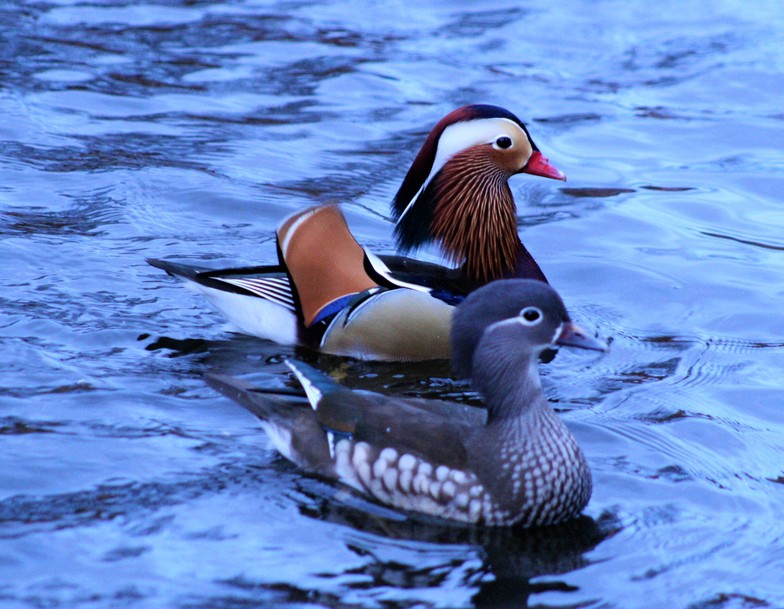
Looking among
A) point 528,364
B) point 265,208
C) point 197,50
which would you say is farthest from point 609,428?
point 197,50

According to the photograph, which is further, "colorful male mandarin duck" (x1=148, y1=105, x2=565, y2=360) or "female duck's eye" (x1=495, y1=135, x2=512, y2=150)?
"female duck's eye" (x1=495, y1=135, x2=512, y2=150)

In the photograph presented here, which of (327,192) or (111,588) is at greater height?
(327,192)

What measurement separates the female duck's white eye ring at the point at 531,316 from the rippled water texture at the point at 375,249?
74 cm

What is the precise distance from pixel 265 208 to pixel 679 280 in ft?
8.58

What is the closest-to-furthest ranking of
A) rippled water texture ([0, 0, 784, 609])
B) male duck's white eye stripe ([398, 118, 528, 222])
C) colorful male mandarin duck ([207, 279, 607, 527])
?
1. rippled water texture ([0, 0, 784, 609])
2. colorful male mandarin duck ([207, 279, 607, 527])
3. male duck's white eye stripe ([398, 118, 528, 222])

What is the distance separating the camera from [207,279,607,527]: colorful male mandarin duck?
179 inches

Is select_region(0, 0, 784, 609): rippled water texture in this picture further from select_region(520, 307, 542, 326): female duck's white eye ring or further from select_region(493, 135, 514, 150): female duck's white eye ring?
select_region(493, 135, 514, 150): female duck's white eye ring

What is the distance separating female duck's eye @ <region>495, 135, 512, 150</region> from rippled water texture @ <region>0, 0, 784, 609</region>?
3.22 ft

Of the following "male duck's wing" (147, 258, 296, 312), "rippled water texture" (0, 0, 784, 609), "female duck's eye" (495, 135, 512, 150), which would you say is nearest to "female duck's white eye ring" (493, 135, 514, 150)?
"female duck's eye" (495, 135, 512, 150)

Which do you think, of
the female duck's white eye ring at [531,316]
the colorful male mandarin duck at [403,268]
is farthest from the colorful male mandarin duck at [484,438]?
the colorful male mandarin duck at [403,268]

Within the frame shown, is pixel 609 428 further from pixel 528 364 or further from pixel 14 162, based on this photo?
pixel 14 162

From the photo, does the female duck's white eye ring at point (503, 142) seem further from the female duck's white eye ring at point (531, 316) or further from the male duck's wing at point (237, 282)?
the female duck's white eye ring at point (531, 316)

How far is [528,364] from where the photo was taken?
4.70 m

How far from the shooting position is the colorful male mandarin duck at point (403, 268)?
19.9ft
